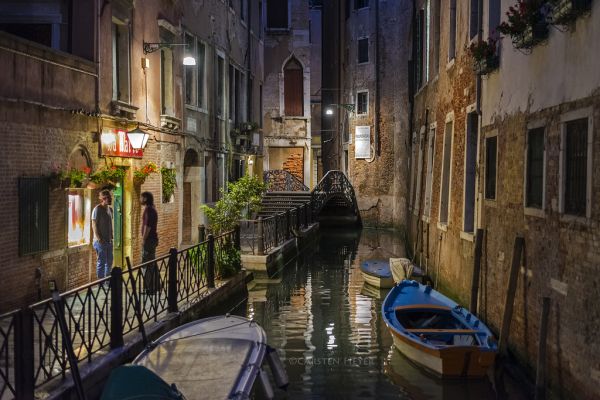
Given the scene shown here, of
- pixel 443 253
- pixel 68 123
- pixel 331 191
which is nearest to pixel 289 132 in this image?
pixel 331 191

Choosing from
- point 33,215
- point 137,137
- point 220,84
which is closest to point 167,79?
point 137,137

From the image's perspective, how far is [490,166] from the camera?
11484 millimetres

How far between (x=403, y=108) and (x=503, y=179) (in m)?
21.1

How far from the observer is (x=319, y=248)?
2470 cm

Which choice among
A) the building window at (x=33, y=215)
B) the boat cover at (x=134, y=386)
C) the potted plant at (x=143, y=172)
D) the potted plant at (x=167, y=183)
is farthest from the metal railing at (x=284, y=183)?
the boat cover at (x=134, y=386)

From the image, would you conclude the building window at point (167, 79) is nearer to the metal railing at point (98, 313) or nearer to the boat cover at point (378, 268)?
the metal railing at point (98, 313)

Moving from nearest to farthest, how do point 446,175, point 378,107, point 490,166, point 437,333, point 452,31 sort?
point 437,333, point 490,166, point 452,31, point 446,175, point 378,107

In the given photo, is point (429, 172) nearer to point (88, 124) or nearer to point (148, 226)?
point (148, 226)

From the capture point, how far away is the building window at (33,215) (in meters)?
10.4

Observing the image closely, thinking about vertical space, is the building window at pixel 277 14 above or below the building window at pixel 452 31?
above

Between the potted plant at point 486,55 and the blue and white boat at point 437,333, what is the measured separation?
347 centimetres

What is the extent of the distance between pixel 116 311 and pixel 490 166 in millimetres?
6191

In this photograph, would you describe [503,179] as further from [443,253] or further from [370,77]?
[370,77]

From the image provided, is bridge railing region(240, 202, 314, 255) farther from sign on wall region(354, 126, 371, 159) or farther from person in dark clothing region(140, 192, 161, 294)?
sign on wall region(354, 126, 371, 159)
